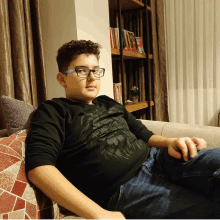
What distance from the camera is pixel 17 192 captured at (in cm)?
67

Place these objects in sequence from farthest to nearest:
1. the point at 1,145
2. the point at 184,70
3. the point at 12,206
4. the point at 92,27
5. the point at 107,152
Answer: the point at 184,70, the point at 92,27, the point at 107,152, the point at 1,145, the point at 12,206

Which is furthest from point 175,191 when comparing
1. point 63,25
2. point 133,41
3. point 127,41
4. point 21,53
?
point 133,41

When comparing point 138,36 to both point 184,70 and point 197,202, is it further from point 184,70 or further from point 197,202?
point 197,202

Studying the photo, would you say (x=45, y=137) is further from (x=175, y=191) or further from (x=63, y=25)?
(x=63, y=25)

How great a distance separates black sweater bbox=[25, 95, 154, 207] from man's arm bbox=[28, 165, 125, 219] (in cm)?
3

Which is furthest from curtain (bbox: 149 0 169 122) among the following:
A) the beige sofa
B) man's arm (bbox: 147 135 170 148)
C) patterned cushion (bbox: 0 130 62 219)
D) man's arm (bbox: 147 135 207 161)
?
patterned cushion (bbox: 0 130 62 219)

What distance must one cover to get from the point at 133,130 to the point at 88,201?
58cm

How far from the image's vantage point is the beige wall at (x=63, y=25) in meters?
1.46

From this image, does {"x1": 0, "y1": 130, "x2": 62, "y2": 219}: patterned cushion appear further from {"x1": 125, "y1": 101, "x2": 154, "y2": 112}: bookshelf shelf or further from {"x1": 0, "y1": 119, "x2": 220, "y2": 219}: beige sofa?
{"x1": 125, "y1": 101, "x2": 154, "y2": 112}: bookshelf shelf

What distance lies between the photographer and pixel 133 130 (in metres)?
1.18

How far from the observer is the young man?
0.68 meters

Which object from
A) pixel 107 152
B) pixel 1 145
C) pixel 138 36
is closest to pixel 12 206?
pixel 1 145

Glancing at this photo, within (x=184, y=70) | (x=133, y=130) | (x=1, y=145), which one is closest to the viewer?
(x=1, y=145)

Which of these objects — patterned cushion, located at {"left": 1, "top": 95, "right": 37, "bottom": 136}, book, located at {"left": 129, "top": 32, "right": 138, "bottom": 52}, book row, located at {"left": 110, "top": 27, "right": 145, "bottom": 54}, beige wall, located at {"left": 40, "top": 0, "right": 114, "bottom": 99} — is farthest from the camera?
book, located at {"left": 129, "top": 32, "right": 138, "bottom": 52}
